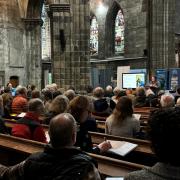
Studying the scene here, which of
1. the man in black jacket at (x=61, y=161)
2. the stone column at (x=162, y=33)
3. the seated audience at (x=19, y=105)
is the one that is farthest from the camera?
the stone column at (x=162, y=33)

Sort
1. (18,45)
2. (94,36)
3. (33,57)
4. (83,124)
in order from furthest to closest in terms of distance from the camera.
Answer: (94,36) → (33,57) → (18,45) → (83,124)

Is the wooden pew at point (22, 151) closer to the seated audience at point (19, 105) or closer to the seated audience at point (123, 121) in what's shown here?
the seated audience at point (123, 121)

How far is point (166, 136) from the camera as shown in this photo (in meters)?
1.98

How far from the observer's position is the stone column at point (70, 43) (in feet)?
51.9

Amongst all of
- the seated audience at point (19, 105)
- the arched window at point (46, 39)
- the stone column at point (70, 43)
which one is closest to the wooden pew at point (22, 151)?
the seated audience at point (19, 105)

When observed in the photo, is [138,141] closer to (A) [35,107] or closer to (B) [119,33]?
(A) [35,107]

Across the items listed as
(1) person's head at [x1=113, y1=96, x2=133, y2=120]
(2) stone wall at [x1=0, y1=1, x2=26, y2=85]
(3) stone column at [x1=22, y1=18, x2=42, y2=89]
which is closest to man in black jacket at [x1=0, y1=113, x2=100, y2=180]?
(1) person's head at [x1=113, y1=96, x2=133, y2=120]

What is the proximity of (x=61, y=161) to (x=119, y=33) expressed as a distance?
2681 cm

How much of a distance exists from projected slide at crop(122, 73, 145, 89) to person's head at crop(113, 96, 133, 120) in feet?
37.9

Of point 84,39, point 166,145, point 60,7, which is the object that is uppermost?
point 60,7

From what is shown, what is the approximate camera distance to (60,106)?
5676mm

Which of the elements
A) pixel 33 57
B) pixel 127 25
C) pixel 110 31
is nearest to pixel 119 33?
pixel 110 31

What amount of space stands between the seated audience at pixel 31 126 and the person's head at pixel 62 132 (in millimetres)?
2374

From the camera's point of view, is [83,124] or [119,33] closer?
[83,124]
